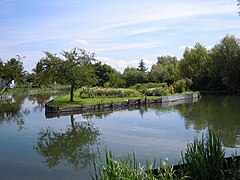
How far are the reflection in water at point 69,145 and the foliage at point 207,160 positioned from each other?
4490 mm

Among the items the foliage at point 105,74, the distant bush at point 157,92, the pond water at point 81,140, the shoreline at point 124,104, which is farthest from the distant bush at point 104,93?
the foliage at point 105,74

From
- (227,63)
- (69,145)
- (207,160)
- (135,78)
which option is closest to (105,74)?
(135,78)

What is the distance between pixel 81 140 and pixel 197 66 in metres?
37.7

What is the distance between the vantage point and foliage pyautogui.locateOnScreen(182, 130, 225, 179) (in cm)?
473

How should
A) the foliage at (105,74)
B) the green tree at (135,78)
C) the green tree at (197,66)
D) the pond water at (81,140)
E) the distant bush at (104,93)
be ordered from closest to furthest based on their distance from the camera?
the pond water at (81,140), the distant bush at (104,93), the green tree at (197,66), the foliage at (105,74), the green tree at (135,78)

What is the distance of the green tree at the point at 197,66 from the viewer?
45562mm

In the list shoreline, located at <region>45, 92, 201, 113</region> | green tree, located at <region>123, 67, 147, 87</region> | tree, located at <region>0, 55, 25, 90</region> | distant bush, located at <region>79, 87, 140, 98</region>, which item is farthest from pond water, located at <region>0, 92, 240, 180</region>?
green tree, located at <region>123, 67, 147, 87</region>

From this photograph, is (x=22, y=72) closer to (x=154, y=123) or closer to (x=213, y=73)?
(x=213, y=73)

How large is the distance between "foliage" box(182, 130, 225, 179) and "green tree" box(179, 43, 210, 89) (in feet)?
135

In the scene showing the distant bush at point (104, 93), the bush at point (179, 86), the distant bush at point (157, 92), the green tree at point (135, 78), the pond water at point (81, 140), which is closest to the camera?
the pond water at point (81, 140)

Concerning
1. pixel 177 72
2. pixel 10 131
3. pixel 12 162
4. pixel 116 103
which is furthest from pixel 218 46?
pixel 12 162

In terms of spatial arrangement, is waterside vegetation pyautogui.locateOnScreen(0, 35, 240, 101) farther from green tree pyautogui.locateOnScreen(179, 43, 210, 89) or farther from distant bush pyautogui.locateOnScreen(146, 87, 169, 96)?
distant bush pyautogui.locateOnScreen(146, 87, 169, 96)

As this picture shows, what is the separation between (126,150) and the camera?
10.3 meters

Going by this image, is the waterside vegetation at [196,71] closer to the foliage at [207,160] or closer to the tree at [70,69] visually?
the tree at [70,69]
